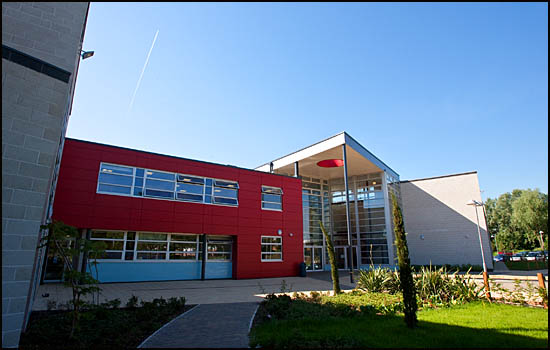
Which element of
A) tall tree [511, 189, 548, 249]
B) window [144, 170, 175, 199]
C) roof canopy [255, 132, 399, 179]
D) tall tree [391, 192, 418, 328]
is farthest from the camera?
tall tree [511, 189, 548, 249]

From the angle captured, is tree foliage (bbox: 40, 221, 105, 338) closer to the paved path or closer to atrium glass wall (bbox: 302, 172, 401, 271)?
the paved path

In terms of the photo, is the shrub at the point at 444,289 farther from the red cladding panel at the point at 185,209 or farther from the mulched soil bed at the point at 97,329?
the red cladding panel at the point at 185,209

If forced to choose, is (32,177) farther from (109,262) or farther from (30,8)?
(109,262)

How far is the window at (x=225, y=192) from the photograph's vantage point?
1802cm

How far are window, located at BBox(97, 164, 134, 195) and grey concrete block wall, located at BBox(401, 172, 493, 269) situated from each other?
21903mm

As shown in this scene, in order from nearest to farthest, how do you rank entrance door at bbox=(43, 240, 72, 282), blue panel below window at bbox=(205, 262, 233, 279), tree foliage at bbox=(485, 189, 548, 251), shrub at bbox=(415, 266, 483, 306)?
shrub at bbox=(415, 266, 483, 306) → entrance door at bbox=(43, 240, 72, 282) → blue panel below window at bbox=(205, 262, 233, 279) → tree foliage at bbox=(485, 189, 548, 251)

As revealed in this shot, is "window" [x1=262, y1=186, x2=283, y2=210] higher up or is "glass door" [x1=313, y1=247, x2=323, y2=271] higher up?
"window" [x1=262, y1=186, x2=283, y2=210]

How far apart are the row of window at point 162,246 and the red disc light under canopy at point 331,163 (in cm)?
787

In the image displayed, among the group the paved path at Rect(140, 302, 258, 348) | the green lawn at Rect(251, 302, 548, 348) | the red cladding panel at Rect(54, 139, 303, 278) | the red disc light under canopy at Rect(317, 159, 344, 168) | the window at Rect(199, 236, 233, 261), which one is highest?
the red disc light under canopy at Rect(317, 159, 344, 168)

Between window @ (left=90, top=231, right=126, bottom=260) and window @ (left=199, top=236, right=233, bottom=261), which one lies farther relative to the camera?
window @ (left=199, top=236, right=233, bottom=261)

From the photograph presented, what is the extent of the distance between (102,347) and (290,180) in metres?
17.6

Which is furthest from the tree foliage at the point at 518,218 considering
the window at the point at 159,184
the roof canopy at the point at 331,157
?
the window at the point at 159,184

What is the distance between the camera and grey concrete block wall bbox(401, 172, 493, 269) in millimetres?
26158

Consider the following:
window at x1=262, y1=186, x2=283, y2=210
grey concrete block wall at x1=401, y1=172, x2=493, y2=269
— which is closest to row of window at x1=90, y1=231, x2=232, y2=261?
window at x1=262, y1=186, x2=283, y2=210
